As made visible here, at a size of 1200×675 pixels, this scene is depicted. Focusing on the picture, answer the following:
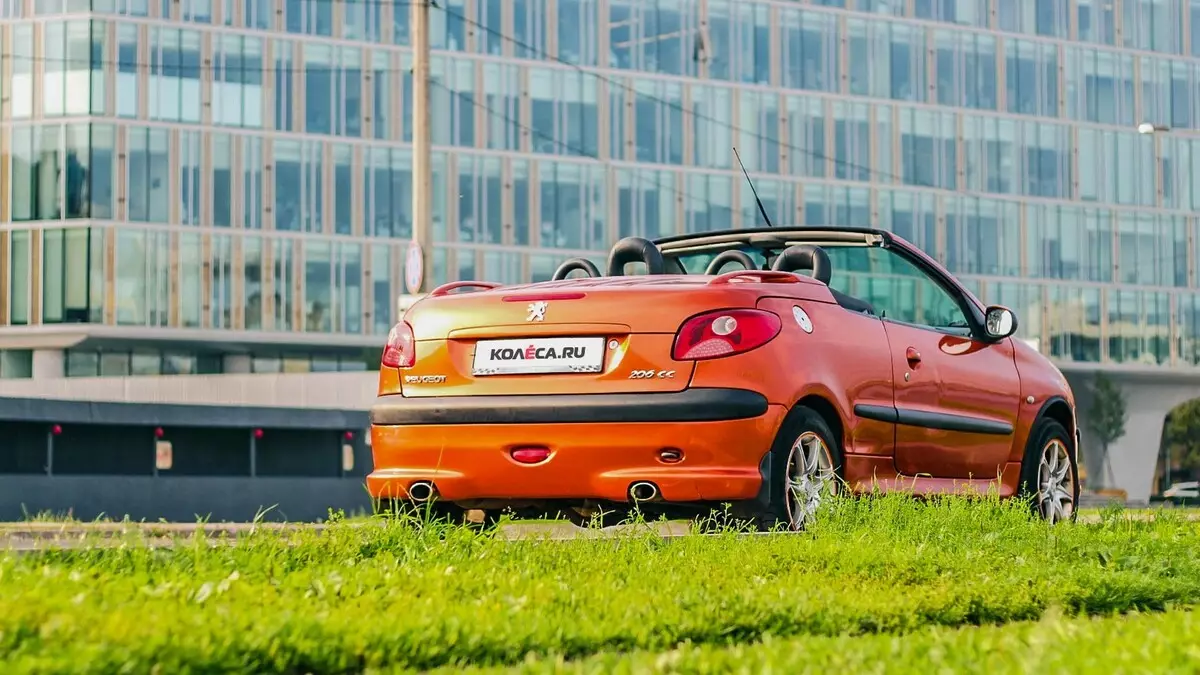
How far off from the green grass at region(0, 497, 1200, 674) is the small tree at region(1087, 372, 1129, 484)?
58.8 m

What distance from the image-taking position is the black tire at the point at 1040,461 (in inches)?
366

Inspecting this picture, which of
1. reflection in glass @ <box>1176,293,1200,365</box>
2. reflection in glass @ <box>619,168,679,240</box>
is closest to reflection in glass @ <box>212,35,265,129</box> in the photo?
reflection in glass @ <box>619,168,679,240</box>

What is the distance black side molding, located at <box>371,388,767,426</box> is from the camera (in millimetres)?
6914

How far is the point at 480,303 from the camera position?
293 inches

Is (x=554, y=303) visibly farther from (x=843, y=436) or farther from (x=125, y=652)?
(x=125, y=652)

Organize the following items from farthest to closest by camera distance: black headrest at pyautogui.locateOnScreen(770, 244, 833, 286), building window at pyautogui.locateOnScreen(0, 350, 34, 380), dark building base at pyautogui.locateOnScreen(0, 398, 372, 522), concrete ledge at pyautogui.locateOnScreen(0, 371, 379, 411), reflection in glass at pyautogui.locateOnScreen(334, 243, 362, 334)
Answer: reflection in glass at pyautogui.locateOnScreen(334, 243, 362, 334), building window at pyautogui.locateOnScreen(0, 350, 34, 380), concrete ledge at pyautogui.locateOnScreen(0, 371, 379, 411), dark building base at pyautogui.locateOnScreen(0, 398, 372, 522), black headrest at pyautogui.locateOnScreen(770, 244, 833, 286)

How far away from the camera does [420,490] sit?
729 cm

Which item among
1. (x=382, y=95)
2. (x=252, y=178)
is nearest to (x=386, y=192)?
(x=382, y=95)

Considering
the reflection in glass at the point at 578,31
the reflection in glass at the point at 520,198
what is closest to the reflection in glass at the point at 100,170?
the reflection in glass at the point at 520,198

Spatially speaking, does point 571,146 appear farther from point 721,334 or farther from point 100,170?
point 721,334

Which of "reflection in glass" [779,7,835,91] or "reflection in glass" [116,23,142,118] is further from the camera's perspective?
"reflection in glass" [779,7,835,91]

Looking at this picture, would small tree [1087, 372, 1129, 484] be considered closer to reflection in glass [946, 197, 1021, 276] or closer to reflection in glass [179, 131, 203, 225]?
reflection in glass [946, 197, 1021, 276]

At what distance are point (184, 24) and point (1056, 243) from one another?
101 feet

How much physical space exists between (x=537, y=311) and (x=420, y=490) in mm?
853
